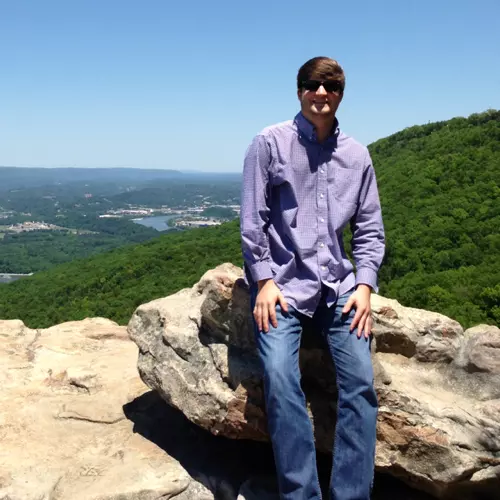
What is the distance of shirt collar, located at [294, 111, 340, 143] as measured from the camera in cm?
476

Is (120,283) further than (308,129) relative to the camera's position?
Yes

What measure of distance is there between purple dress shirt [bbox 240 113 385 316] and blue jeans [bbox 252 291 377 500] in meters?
0.33

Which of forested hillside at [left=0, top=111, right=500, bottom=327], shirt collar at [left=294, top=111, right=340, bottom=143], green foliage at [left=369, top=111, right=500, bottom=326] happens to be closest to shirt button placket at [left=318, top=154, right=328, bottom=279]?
shirt collar at [left=294, top=111, right=340, bottom=143]

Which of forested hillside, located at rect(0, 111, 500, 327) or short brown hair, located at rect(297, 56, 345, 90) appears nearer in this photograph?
short brown hair, located at rect(297, 56, 345, 90)

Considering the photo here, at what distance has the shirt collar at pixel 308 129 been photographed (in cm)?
476

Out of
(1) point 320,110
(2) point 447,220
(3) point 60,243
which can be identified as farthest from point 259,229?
(3) point 60,243

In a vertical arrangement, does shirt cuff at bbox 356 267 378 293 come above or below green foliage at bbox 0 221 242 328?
above

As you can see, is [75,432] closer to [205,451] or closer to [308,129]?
[205,451]

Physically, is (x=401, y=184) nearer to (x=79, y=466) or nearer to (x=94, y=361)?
(x=94, y=361)

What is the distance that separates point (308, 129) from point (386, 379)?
245 cm

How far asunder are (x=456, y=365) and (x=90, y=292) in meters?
30.3

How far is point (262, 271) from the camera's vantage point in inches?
177

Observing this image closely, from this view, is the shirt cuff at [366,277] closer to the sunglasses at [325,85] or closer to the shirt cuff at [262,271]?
the shirt cuff at [262,271]

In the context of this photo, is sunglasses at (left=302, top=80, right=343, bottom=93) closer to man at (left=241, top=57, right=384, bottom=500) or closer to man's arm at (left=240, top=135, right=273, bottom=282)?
man at (left=241, top=57, right=384, bottom=500)
